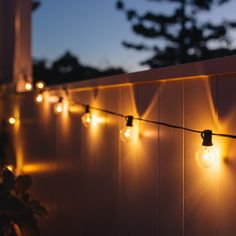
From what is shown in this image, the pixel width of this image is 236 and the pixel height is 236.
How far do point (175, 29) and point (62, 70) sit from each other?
5.66 meters

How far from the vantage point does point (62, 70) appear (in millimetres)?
14641

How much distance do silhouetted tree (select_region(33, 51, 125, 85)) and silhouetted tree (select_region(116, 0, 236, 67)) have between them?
2835mm

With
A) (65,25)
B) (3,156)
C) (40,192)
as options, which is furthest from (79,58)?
(40,192)

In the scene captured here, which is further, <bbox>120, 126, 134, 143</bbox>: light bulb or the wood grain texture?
<bbox>120, 126, 134, 143</bbox>: light bulb

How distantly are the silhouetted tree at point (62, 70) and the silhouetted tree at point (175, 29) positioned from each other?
2.84 m

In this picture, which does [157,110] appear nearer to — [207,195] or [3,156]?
[207,195]

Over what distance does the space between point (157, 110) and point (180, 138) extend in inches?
10.7

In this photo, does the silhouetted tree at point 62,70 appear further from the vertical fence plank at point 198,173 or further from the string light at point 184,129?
the vertical fence plank at point 198,173

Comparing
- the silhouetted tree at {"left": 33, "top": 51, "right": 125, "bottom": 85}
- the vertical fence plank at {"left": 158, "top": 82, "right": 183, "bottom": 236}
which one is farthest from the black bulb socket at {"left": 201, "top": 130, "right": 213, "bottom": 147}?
the silhouetted tree at {"left": 33, "top": 51, "right": 125, "bottom": 85}

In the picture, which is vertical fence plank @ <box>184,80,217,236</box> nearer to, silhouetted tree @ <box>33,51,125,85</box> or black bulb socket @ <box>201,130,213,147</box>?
black bulb socket @ <box>201,130,213,147</box>

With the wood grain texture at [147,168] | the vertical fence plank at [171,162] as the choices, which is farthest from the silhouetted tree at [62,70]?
the vertical fence plank at [171,162]

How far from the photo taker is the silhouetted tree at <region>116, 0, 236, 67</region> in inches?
380

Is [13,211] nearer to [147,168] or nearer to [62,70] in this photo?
[147,168]

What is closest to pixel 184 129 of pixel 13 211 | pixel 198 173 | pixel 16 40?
pixel 198 173
